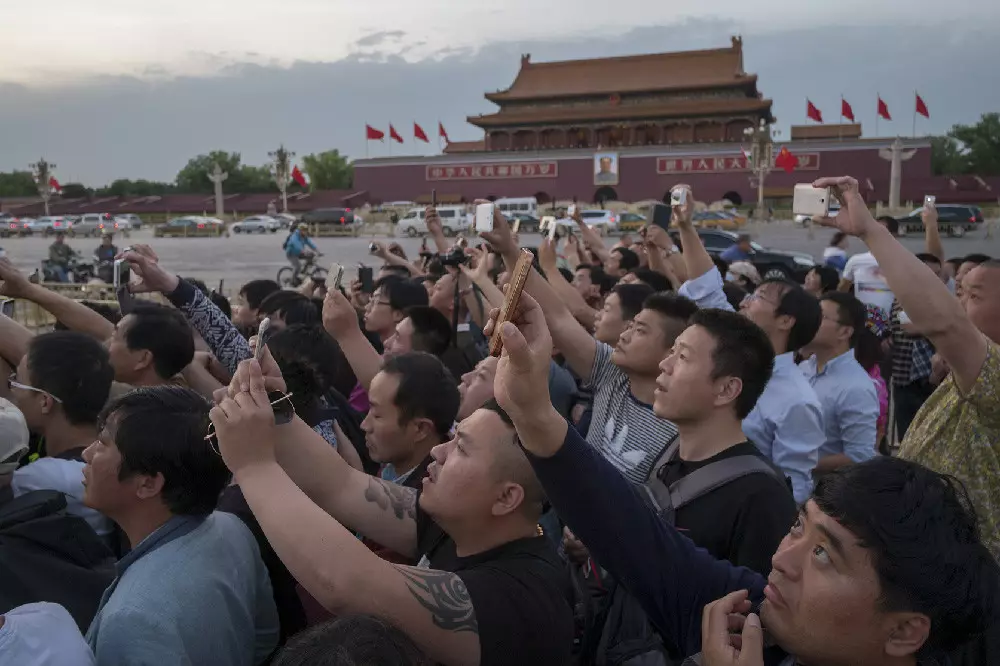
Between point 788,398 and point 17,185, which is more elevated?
point 17,185

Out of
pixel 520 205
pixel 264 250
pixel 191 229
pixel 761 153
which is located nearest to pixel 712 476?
pixel 264 250

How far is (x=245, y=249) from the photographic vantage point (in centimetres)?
2850

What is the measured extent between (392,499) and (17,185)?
82.5 meters

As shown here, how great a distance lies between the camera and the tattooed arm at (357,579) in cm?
140

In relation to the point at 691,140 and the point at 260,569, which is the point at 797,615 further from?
the point at 691,140

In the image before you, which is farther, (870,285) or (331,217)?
(331,217)

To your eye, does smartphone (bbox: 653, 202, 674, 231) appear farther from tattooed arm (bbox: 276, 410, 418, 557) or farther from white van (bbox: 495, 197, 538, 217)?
white van (bbox: 495, 197, 538, 217)

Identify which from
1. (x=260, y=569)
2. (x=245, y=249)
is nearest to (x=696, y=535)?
(x=260, y=569)

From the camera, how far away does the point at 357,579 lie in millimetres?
1401

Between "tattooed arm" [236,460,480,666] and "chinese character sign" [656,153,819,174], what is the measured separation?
38.3 m

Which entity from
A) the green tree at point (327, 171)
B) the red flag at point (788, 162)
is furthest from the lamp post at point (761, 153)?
the green tree at point (327, 171)

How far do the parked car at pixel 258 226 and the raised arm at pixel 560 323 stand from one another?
3878 centimetres

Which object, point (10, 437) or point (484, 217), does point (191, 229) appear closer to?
point (484, 217)

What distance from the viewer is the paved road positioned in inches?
798
